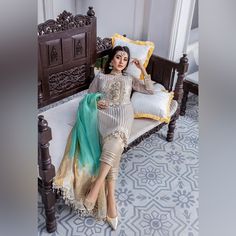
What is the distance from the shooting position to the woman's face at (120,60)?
192cm

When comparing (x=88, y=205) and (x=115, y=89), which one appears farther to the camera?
(x=115, y=89)

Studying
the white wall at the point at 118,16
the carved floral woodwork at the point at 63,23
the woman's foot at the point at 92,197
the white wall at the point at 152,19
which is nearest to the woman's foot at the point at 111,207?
the woman's foot at the point at 92,197

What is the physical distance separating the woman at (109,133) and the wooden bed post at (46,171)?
60mm

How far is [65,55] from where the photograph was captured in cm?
189

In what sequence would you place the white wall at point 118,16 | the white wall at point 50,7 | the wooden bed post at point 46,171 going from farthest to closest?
the white wall at point 50,7 < the white wall at point 118,16 < the wooden bed post at point 46,171

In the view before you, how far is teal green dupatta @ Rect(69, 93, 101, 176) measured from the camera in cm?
153

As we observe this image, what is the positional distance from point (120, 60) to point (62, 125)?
1.92 ft

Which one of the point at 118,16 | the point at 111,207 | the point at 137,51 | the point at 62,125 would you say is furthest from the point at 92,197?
the point at 118,16

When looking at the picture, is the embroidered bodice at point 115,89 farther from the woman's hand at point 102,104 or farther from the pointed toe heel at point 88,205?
the pointed toe heel at point 88,205

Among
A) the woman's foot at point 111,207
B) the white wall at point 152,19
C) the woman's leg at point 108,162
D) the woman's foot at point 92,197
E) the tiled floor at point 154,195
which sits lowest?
the tiled floor at point 154,195

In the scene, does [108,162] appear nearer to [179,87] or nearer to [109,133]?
[109,133]

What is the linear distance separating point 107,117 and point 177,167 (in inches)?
27.7
